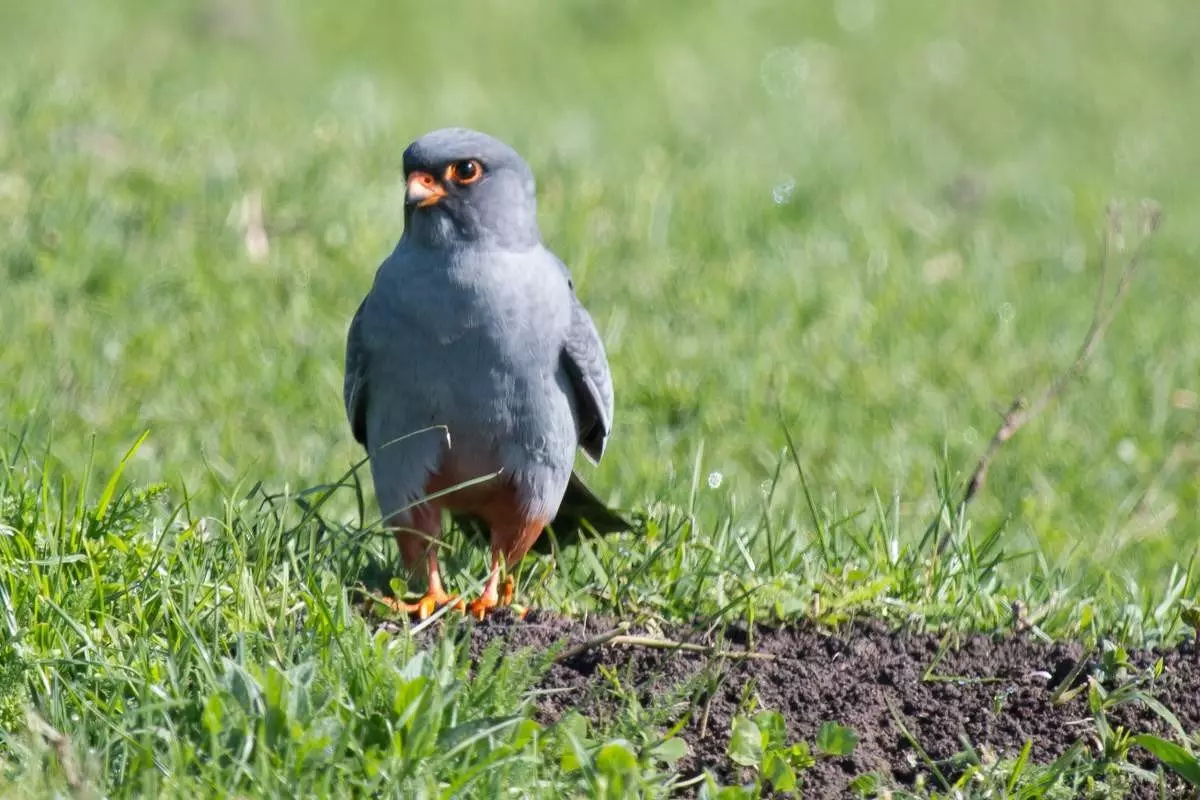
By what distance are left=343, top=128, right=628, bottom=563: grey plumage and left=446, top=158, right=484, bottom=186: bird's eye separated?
0.01 meters

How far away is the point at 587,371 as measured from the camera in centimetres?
438

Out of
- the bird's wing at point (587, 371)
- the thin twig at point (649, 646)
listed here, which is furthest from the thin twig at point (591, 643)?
the bird's wing at point (587, 371)

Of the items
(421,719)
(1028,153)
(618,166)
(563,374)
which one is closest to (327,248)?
(618,166)

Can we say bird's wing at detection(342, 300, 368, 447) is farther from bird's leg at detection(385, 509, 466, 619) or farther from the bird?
bird's leg at detection(385, 509, 466, 619)

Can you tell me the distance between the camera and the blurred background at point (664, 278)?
609 cm

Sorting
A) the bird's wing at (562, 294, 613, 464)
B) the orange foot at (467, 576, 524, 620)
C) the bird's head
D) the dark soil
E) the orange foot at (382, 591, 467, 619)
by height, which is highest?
the bird's head

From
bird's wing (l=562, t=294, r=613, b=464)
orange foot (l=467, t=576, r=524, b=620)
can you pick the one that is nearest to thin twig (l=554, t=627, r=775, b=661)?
orange foot (l=467, t=576, r=524, b=620)

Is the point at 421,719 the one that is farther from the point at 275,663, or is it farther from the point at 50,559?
the point at 50,559

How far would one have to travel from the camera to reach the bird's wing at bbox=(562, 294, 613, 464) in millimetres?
4336

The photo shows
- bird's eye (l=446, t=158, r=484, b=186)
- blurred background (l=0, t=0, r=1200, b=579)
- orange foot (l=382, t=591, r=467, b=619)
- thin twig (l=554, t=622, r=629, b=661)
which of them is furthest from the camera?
blurred background (l=0, t=0, r=1200, b=579)

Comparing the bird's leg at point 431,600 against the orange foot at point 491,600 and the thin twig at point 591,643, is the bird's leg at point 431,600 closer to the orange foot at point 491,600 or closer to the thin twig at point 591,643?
the orange foot at point 491,600

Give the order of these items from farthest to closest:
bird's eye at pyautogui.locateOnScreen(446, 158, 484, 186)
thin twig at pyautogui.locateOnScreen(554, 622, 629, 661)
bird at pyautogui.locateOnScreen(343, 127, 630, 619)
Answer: bird's eye at pyautogui.locateOnScreen(446, 158, 484, 186) → bird at pyautogui.locateOnScreen(343, 127, 630, 619) → thin twig at pyautogui.locateOnScreen(554, 622, 629, 661)

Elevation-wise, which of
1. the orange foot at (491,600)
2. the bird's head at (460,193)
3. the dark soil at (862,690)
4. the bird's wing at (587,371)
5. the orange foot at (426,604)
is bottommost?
the dark soil at (862,690)

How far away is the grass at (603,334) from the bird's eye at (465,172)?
0.90m
